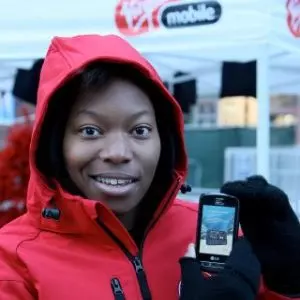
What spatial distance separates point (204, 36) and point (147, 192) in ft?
5.54

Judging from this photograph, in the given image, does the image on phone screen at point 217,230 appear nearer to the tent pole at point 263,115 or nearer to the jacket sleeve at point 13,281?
the jacket sleeve at point 13,281

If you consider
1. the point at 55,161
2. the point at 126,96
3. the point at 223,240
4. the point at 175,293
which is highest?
the point at 126,96

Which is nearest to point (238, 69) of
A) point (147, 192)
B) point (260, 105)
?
point (260, 105)

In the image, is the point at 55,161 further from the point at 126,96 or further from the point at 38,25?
the point at 38,25

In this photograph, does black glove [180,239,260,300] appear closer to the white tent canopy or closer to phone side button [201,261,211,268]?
phone side button [201,261,211,268]

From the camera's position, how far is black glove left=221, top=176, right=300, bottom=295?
1227mm

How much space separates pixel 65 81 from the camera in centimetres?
118

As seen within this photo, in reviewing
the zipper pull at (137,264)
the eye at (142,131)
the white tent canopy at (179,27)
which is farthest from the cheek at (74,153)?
the white tent canopy at (179,27)

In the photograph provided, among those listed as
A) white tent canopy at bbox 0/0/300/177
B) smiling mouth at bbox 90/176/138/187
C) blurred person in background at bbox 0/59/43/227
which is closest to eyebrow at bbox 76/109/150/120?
smiling mouth at bbox 90/176/138/187

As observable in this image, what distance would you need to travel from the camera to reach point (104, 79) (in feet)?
3.90

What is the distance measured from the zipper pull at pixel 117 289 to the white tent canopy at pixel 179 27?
174 centimetres

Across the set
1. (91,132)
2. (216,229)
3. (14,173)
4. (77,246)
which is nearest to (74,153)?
(91,132)

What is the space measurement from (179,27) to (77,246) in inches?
73.8

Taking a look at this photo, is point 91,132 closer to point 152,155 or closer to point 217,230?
point 152,155
